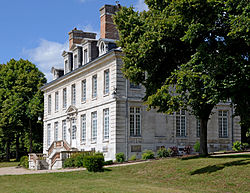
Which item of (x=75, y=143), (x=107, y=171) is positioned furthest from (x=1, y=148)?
(x=107, y=171)

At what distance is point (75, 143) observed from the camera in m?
37.2

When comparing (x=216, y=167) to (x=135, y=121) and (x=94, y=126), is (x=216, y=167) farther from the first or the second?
(x=94, y=126)

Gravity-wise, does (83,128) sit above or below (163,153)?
above

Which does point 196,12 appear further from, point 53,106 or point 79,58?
point 53,106

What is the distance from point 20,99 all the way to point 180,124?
2064cm

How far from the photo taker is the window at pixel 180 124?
3319 centimetres

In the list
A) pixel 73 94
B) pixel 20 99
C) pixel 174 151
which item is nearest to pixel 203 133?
pixel 174 151

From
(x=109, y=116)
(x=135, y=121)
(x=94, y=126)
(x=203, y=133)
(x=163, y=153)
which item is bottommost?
(x=163, y=153)

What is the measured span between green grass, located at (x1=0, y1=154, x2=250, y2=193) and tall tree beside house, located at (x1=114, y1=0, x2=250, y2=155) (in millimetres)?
2765

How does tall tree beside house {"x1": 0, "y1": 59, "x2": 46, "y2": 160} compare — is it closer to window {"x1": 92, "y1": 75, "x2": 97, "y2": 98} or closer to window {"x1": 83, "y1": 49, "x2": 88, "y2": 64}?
window {"x1": 83, "y1": 49, "x2": 88, "y2": 64}

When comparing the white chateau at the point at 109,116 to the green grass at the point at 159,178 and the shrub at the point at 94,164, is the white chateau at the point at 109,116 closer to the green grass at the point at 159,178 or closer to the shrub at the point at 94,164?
the shrub at the point at 94,164

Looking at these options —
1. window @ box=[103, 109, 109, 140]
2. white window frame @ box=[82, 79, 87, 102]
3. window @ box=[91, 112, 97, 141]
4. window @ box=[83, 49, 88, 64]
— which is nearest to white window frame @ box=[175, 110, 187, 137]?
Result: window @ box=[103, 109, 109, 140]

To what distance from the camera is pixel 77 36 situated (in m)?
42.4

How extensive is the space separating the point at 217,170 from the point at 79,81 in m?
20.4
